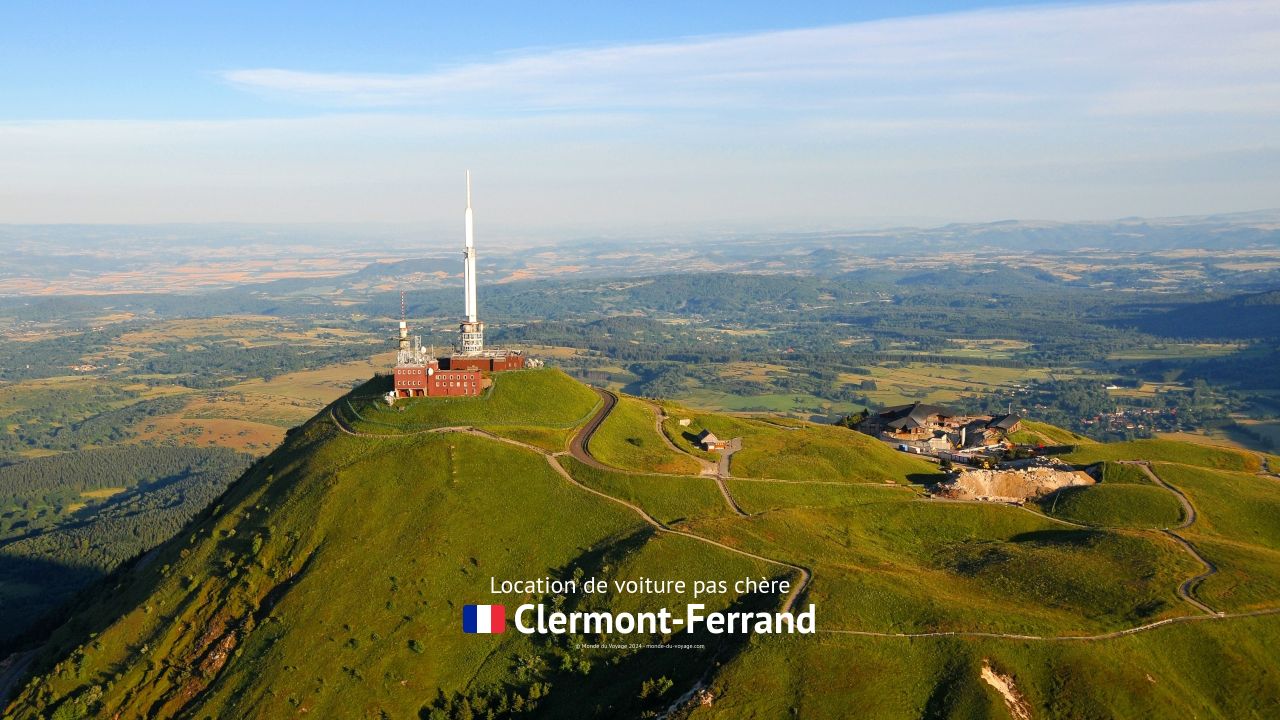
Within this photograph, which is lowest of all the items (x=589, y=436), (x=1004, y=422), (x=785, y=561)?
(x=1004, y=422)

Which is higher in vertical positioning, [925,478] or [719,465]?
[719,465]

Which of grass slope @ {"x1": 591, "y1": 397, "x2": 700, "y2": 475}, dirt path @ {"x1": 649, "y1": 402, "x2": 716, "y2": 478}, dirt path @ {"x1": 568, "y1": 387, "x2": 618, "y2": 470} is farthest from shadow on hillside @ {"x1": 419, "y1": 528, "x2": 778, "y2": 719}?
dirt path @ {"x1": 649, "y1": 402, "x2": 716, "y2": 478}

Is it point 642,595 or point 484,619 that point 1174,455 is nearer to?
point 642,595

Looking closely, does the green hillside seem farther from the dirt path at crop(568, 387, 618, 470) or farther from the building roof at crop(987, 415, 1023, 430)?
the building roof at crop(987, 415, 1023, 430)

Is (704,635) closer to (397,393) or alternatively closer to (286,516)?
(286,516)

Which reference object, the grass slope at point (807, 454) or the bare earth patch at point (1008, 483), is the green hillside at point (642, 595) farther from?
the bare earth patch at point (1008, 483)

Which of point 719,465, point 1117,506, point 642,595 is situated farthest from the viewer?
point 719,465

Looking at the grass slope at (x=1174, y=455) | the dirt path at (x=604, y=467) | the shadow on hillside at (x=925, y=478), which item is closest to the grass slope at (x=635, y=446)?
the dirt path at (x=604, y=467)

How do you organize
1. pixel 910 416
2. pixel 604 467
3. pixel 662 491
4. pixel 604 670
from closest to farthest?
1. pixel 604 670
2. pixel 662 491
3. pixel 604 467
4. pixel 910 416

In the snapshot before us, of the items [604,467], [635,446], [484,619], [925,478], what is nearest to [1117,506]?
[925,478]
